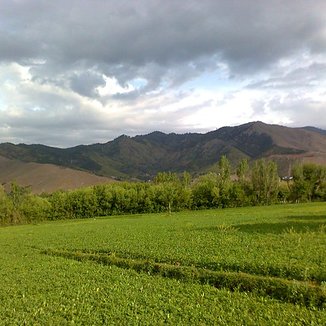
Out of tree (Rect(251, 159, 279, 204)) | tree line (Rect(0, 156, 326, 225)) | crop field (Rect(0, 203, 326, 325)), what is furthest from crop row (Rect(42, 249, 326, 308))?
tree (Rect(251, 159, 279, 204))

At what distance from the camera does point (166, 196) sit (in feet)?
410

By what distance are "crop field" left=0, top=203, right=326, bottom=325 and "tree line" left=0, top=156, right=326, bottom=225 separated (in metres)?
86.5

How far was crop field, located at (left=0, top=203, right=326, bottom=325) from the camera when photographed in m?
17.0

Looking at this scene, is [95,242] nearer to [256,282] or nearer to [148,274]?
[148,274]

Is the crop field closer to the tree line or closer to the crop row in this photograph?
the crop row

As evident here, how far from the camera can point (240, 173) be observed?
15062 cm

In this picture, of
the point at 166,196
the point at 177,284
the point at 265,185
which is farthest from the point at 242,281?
the point at 265,185

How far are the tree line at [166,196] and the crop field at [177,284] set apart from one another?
86.5m

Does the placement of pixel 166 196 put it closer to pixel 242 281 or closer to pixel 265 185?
pixel 265 185

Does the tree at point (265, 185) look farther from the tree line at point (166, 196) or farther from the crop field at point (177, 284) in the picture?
the crop field at point (177, 284)

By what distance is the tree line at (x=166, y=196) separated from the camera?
117625 mm

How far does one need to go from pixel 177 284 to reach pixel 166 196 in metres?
103

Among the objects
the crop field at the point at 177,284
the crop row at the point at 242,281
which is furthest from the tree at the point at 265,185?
the crop row at the point at 242,281

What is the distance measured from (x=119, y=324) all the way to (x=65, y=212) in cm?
11154
